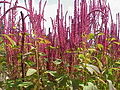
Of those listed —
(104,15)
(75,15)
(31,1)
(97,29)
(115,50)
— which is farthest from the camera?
(115,50)

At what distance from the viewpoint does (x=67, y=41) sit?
11.2 feet

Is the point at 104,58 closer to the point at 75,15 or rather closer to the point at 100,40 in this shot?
the point at 100,40

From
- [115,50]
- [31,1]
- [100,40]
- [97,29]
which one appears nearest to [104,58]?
[100,40]

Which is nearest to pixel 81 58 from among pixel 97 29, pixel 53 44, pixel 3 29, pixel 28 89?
pixel 53 44

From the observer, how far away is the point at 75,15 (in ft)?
11.0

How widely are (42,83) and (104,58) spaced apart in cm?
107

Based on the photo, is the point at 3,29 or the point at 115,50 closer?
the point at 3,29

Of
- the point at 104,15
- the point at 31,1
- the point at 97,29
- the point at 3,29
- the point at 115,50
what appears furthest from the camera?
the point at 115,50

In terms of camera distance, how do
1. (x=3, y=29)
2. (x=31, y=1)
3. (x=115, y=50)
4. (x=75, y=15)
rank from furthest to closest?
(x=115, y=50)
(x=3, y=29)
(x=75, y=15)
(x=31, y=1)

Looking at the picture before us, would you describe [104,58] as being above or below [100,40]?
below

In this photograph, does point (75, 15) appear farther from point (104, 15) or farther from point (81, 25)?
point (104, 15)

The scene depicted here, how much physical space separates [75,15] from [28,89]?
46.3 inches

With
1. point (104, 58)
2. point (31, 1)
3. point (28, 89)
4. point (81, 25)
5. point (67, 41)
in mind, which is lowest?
point (28, 89)

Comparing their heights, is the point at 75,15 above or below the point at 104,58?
above
